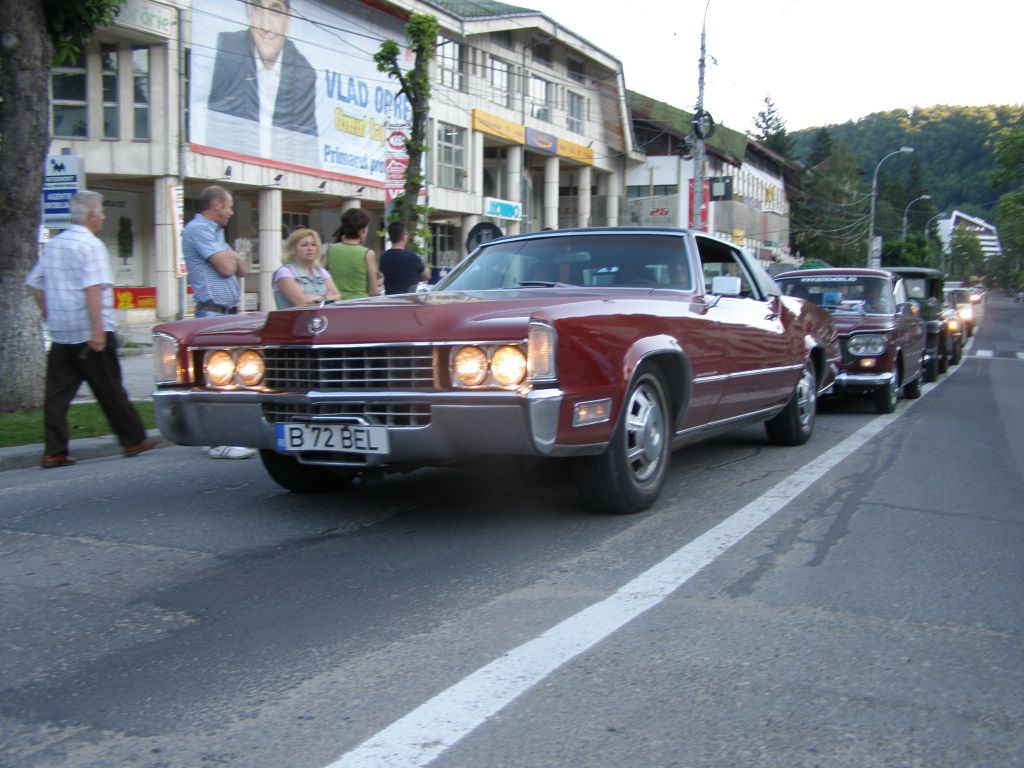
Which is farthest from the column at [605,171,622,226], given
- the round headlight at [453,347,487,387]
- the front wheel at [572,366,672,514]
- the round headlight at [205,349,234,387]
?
the round headlight at [453,347,487,387]

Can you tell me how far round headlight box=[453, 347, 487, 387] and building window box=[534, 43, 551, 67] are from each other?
41.4m

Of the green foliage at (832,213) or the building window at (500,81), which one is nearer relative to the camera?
the building window at (500,81)

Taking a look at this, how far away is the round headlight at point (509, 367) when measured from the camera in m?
4.46

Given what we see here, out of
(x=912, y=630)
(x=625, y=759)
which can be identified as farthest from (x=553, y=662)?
(x=912, y=630)

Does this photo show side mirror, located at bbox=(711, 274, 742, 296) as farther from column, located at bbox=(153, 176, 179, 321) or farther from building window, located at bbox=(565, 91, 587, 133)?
building window, located at bbox=(565, 91, 587, 133)

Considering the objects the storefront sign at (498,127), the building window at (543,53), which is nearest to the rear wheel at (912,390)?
the storefront sign at (498,127)

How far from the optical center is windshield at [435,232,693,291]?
6.16 m

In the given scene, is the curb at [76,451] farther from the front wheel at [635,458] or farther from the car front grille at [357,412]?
the front wheel at [635,458]

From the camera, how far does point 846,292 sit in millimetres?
11547

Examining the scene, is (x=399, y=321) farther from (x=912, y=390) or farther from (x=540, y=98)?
(x=540, y=98)

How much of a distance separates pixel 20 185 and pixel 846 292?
8346 mm

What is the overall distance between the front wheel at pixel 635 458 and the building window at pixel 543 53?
40.6m

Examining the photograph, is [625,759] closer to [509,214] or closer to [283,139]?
[283,139]

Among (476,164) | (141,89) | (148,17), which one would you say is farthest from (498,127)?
(148,17)
